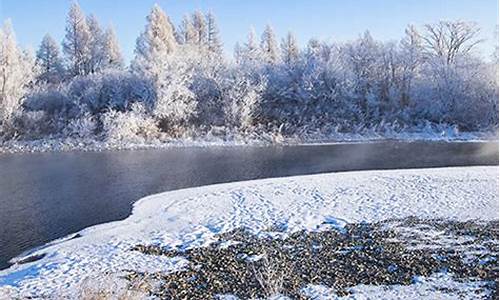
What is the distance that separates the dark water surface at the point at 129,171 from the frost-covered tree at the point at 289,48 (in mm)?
23978

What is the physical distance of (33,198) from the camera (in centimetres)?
2091

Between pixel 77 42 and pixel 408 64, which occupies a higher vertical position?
pixel 77 42

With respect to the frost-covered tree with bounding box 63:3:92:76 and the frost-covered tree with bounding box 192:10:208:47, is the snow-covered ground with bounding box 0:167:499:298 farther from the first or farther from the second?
the frost-covered tree with bounding box 192:10:208:47

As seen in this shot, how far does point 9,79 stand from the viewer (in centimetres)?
4734

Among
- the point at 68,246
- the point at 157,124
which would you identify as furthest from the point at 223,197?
the point at 157,124

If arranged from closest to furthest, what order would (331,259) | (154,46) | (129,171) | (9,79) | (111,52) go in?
(331,259) < (129,171) < (9,79) < (154,46) < (111,52)

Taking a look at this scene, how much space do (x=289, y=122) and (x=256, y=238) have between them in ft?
118

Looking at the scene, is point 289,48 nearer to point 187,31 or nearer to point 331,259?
point 187,31

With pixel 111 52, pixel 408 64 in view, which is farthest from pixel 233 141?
pixel 111 52

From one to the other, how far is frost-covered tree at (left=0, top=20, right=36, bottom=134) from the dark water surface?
8962 mm

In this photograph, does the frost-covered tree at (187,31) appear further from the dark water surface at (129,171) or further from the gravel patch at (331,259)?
the gravel patch at (331,259)

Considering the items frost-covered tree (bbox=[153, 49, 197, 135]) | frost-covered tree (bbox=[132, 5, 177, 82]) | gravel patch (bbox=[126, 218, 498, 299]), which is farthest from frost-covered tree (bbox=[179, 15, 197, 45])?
gravel patch (bbox=[126, 218, 498, 299])

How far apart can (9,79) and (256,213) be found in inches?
1553

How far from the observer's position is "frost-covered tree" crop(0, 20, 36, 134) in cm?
4512
